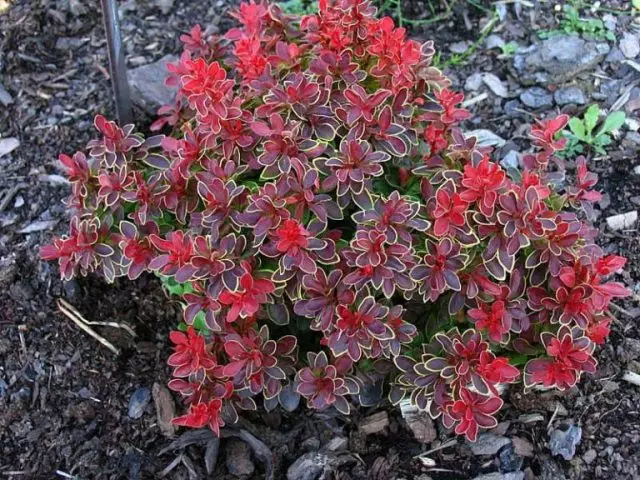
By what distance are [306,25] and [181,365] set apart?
116 cm

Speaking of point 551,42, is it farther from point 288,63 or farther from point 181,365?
point 181,365

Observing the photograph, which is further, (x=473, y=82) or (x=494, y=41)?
(x=494, y=41)

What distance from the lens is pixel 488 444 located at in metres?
2.48

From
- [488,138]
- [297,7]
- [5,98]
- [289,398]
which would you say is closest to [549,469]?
[289,398]

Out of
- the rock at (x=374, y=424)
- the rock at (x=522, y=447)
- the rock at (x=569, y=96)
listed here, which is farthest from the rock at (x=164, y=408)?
the rock at (x=569, y=96)

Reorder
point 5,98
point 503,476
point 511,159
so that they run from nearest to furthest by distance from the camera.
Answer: point 503,476
point 511,159
point 5,98

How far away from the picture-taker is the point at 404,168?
7.86 ft

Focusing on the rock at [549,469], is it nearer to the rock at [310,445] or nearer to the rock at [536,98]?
the rock at [310,445]

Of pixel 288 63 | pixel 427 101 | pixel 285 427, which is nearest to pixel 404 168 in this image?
pixel 427 101

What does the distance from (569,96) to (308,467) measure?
6.39 feet

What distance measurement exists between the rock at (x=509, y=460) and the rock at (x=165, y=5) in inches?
100

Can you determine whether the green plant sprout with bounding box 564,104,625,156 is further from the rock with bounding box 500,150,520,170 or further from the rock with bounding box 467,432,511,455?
the rock with bounding box 467,432,511,455

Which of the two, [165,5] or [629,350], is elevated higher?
[165,5]

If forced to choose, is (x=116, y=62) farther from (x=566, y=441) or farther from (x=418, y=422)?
(x=566, y=441)
